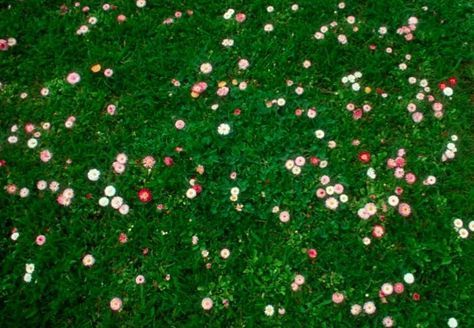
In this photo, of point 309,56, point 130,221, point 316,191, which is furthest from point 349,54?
point 130,221

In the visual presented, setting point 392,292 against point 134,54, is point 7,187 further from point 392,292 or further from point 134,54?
point 392,292

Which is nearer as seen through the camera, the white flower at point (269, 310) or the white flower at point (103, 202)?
the white flower at point (269, 310)

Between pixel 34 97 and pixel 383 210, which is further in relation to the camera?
pixel 34 97

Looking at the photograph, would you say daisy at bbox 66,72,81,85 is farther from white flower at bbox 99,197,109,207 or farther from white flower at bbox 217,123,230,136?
white flower at bbox 217,123,230,136

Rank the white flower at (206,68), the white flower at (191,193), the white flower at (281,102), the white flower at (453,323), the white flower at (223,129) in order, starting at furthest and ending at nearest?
the white flower at (206,68)
the white flower at (281,102)
the white flower at (223,129)
the white flower at (191,193)
the white flower at (453,323)

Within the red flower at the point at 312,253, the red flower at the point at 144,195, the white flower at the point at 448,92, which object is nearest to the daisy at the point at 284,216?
the red flower at the point at 312,253

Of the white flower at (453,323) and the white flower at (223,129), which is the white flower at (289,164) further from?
the white flower at (453,323)

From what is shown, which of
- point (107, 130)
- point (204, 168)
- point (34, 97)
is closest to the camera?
point (204, 168)

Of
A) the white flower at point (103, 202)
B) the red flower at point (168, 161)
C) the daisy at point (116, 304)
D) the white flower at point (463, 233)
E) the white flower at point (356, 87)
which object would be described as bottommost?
the daisy at point (116, 304)

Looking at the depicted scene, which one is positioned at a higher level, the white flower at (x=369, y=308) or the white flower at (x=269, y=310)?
the white flower at (x=369, y=308)
